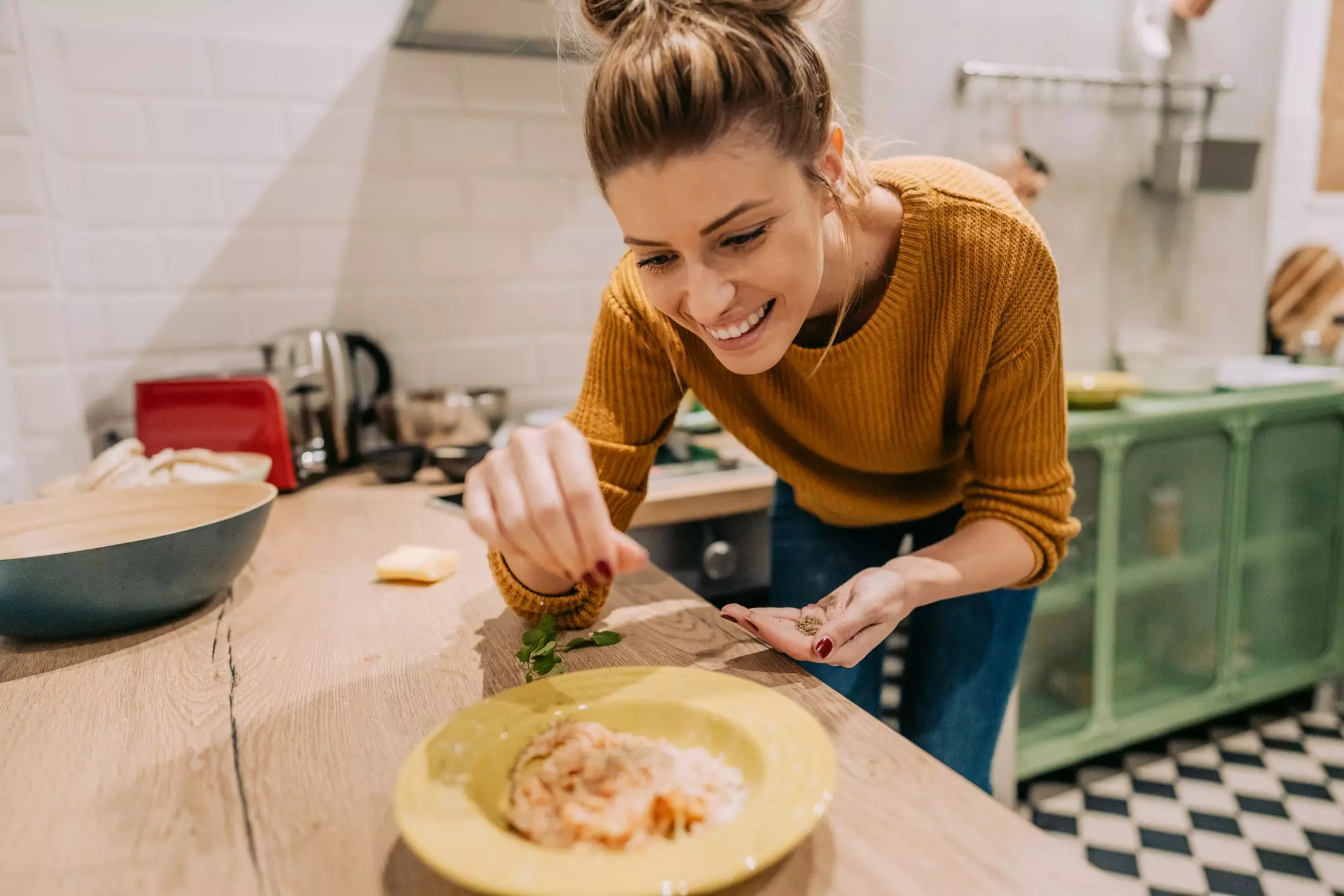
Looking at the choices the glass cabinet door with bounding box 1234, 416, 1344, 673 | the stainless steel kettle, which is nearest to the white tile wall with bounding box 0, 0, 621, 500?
the stainless steel kettle

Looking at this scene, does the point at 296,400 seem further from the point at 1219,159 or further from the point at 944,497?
the point at 1219,159

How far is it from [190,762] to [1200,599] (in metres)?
2.28

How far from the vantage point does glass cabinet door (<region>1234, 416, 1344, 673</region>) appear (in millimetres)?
2180

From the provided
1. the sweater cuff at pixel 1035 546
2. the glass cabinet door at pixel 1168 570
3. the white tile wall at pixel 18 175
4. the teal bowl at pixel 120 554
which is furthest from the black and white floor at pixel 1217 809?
the white tile wall at pixel 18 175

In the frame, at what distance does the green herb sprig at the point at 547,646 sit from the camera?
2.41 ft

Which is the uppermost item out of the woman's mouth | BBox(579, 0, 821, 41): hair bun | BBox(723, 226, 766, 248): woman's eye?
BBox(579, 0, 821, 41): hair bun

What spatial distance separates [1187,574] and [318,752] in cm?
212

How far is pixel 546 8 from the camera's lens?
1.63 meters

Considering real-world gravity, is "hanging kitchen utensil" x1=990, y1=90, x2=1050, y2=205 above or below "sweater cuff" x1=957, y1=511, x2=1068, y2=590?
above

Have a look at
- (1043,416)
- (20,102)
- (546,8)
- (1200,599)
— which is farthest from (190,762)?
(1200,599)

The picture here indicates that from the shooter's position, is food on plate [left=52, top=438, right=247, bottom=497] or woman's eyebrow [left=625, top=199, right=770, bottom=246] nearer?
woman's eyebrow [left=625, top=199, right=770, bottom=246]

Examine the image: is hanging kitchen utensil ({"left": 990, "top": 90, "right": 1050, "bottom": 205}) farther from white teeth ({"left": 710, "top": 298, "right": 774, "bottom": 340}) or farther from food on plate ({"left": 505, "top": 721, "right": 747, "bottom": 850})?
food on plate ({"left": 505, "top": 721, "right": 747, "bottom": 850})

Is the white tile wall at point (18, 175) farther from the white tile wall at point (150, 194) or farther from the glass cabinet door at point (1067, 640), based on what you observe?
the glass cabinet door at point (1067, 640)

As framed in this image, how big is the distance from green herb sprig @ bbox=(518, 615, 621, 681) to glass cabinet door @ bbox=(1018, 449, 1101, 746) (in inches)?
54.9
